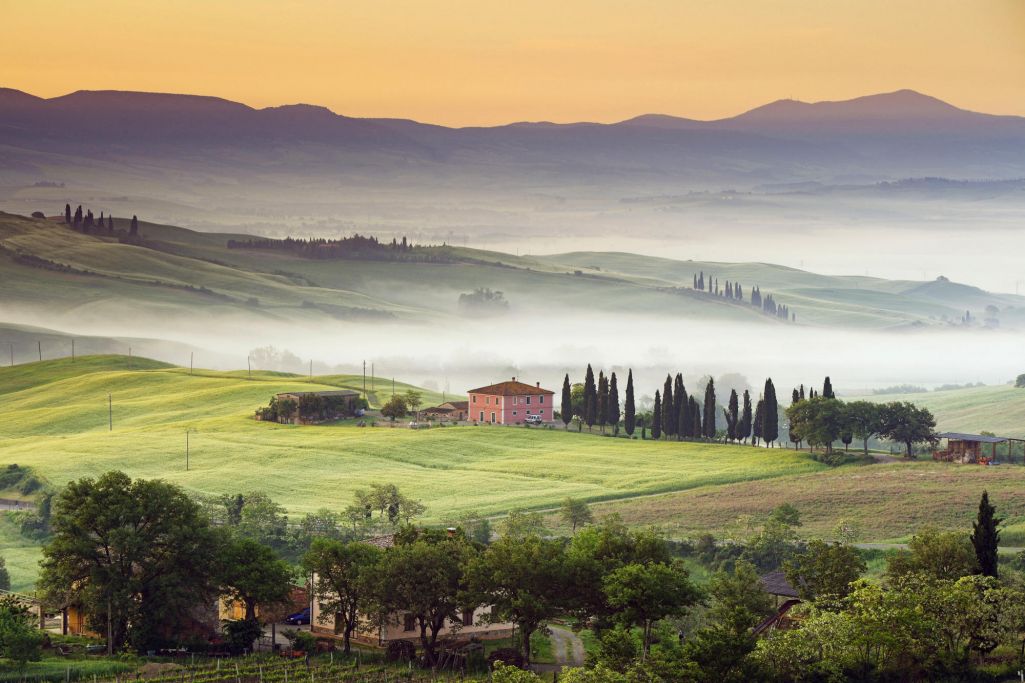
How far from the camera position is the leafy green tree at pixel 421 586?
8094 centimetres

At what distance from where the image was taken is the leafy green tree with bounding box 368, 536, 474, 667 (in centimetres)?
8094

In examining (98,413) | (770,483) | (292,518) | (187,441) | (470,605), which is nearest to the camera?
(470,605)

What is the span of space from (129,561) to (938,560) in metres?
44.6

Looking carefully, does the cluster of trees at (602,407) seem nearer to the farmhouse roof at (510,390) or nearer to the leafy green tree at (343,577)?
the farmhouse roof at (510,390)

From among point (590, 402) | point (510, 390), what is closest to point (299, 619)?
point (590, 402)

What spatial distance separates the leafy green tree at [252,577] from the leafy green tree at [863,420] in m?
82.4

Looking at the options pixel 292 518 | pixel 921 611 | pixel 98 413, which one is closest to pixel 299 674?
pixel 921 611

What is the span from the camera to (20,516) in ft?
417

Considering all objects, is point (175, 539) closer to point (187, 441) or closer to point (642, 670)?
point (642, 670)

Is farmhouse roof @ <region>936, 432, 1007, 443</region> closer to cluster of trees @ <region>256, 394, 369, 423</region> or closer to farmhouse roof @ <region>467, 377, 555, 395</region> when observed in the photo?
farmhouse roof @ <region>467, 377, 555, 395</region>

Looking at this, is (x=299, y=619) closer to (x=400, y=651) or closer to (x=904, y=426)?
(x=400, y=651)

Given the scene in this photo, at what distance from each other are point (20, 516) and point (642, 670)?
76.9 meters

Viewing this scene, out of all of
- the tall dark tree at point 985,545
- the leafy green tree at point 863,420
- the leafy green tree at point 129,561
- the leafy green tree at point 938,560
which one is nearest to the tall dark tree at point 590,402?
the leafy green tree at point 863,420

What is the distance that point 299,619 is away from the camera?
9038 centimetres
